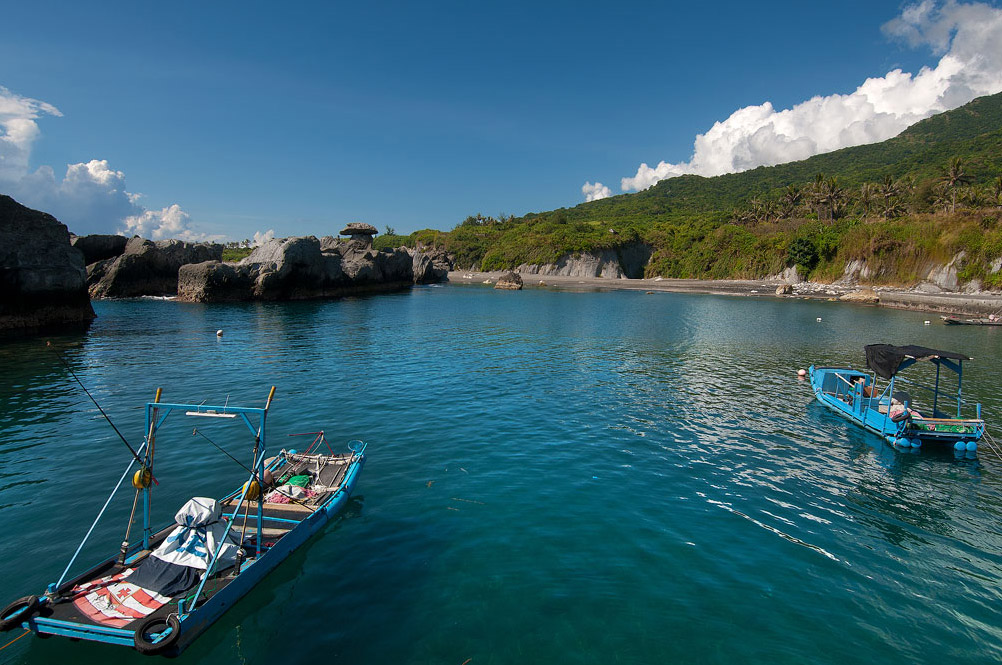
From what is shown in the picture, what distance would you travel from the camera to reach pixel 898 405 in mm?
20250

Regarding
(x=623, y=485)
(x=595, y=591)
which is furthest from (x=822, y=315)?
(x=595, y=591)

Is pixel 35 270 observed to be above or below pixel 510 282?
above

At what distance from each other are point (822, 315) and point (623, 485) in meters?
57.2

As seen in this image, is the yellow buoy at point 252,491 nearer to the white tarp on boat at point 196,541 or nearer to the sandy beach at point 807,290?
the white tarp on boat at point 196,541

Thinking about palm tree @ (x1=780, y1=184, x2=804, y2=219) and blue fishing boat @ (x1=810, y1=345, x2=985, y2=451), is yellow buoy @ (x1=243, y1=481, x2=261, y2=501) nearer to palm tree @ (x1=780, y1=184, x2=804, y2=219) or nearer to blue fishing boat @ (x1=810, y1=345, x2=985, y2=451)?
blue fishing boat @ (x1=810, y1=345, x2=985, y2=451)

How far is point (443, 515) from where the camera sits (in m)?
13.3

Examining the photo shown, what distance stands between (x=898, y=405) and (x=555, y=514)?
16.7 metres

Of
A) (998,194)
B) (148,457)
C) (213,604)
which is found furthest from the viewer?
(998,194)

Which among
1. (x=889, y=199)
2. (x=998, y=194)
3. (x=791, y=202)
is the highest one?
(x=791, y=202)

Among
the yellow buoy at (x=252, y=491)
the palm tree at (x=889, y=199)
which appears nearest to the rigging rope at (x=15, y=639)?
the yellow buoy at (x=252, y=491)

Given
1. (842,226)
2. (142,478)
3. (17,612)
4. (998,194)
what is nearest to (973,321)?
(998,194)

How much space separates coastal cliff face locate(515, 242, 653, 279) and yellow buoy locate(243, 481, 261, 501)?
439 ft

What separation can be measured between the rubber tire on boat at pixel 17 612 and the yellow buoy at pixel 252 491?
3.28 metres

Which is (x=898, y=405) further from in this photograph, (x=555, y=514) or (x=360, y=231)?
(x=360, y=231)
